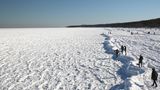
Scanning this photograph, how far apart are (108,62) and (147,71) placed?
3630 millimetres

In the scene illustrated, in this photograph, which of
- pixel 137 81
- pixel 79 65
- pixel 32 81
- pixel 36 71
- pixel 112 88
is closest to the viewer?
pixel 112 88

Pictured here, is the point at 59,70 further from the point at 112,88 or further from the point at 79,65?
the point at 112,88

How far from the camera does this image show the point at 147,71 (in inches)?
433

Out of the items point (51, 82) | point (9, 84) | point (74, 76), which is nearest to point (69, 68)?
point (74, 76)

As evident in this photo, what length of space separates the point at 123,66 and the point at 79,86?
14.6 feet

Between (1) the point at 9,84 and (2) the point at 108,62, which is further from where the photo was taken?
(2) the point at 108,62

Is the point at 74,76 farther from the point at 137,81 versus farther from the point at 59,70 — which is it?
the point at 137,81

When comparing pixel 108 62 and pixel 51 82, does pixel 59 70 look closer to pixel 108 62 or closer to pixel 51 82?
pixel 51 82

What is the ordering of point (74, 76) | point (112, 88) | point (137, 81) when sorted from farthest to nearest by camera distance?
point (74, 76) → point (137, 81) → point (112, 88)

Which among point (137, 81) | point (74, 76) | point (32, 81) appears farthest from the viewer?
point (74, 76)

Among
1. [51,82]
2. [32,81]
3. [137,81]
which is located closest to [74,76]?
[51,82]

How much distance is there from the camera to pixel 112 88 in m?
8.93

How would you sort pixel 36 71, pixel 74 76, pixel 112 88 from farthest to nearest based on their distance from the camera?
1. pixel 36 71
2. pixel 74 76
3. pixel 112 88

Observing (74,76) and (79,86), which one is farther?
(74,76)
